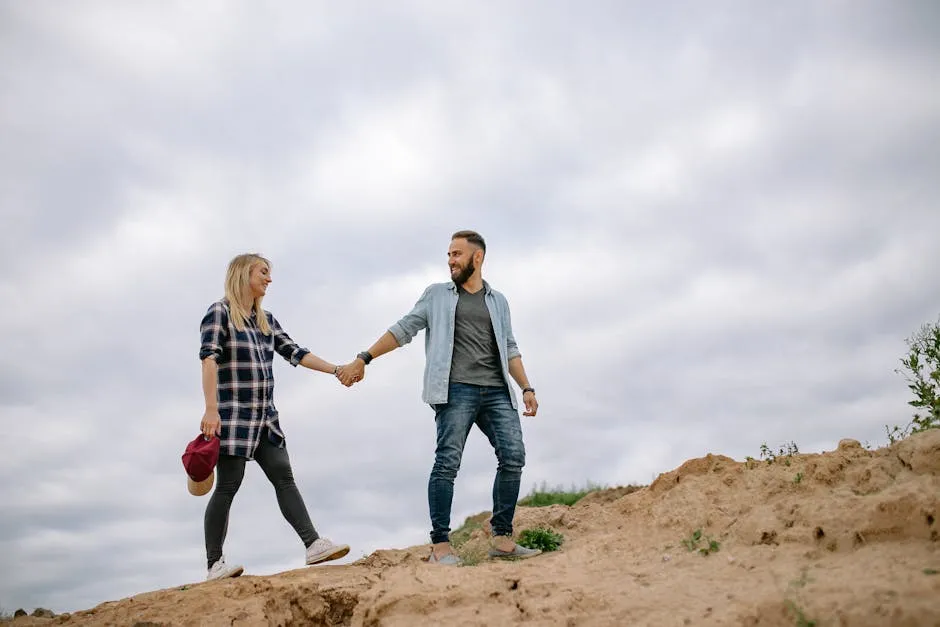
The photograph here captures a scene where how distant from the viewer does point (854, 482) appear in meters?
5.70

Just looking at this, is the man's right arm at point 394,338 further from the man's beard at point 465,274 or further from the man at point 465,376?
the man's beard at point 465,274

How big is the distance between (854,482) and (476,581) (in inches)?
110

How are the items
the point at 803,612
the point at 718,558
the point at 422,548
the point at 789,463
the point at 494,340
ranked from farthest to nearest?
the point at 422,548 → the point at 494,340 → the point at 789,463 → the point at 718,558 → the point at 803,612

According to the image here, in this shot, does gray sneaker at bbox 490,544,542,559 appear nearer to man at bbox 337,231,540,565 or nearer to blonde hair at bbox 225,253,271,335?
man at bbox 337,231,540,565

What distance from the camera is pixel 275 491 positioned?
275 inches

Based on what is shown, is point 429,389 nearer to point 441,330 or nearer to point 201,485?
point 441,330

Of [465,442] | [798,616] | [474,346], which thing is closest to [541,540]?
[465,442]

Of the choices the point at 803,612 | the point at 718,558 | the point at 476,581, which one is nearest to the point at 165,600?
the point at 476,581

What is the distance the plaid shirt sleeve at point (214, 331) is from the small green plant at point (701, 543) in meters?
4.04

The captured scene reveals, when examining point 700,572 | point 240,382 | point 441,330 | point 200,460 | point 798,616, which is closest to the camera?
point 798,616

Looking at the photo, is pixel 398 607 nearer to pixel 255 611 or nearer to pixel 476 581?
pixel 476 581

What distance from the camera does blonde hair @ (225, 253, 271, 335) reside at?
6.95 meters

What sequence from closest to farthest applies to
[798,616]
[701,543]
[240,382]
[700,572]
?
[798,616] → [700,572] → [701,543] → [240,382]

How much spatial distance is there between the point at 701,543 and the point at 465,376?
2.30 m
